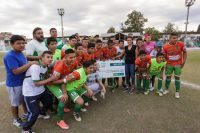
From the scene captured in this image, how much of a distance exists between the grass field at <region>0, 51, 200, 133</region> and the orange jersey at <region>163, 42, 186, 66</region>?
1.05 meters

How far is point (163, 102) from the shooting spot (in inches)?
192

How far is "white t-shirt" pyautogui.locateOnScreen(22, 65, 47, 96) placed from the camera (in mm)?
3219

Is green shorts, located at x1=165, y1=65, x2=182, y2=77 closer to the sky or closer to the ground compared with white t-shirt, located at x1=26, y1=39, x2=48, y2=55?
closer to the ground

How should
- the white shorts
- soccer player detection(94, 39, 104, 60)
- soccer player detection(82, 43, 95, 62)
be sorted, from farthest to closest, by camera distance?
soccer player detection(94, 39, 104, 60) → soccer player detection(82, 43, 95, 62) → the white shorts

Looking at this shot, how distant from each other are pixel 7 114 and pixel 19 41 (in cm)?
209

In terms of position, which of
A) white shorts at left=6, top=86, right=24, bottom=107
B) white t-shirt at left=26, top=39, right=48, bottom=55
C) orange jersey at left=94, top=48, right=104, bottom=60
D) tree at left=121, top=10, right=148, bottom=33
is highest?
tree at left=121, top=10, right=148, bottom=33

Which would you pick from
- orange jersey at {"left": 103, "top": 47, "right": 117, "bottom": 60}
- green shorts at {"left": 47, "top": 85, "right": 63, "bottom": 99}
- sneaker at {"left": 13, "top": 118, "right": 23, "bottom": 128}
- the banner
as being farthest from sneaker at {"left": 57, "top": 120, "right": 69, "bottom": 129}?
orange jersey at {"left": 103, "top": 47, "right": 117, "bottom": 60}

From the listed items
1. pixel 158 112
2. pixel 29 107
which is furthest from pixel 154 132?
pixel 29 107

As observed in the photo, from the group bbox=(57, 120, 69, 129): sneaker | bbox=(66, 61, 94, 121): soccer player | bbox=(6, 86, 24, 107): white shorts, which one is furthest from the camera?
A: bbox=(66, 61, 94, 121): soccer player

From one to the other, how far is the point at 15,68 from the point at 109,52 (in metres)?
3.49

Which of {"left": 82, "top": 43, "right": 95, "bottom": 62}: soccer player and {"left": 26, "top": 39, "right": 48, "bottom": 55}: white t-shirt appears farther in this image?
{"left": 82, "top": 43, "right": 95, "bottom": 62}: soccer player

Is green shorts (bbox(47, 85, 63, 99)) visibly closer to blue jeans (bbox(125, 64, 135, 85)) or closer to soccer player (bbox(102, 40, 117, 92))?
soccer player (bbox(102, 40, 117, 92))

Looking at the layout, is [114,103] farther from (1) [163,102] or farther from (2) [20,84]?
(2) [20,84]

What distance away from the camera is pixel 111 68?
19.4 feet
